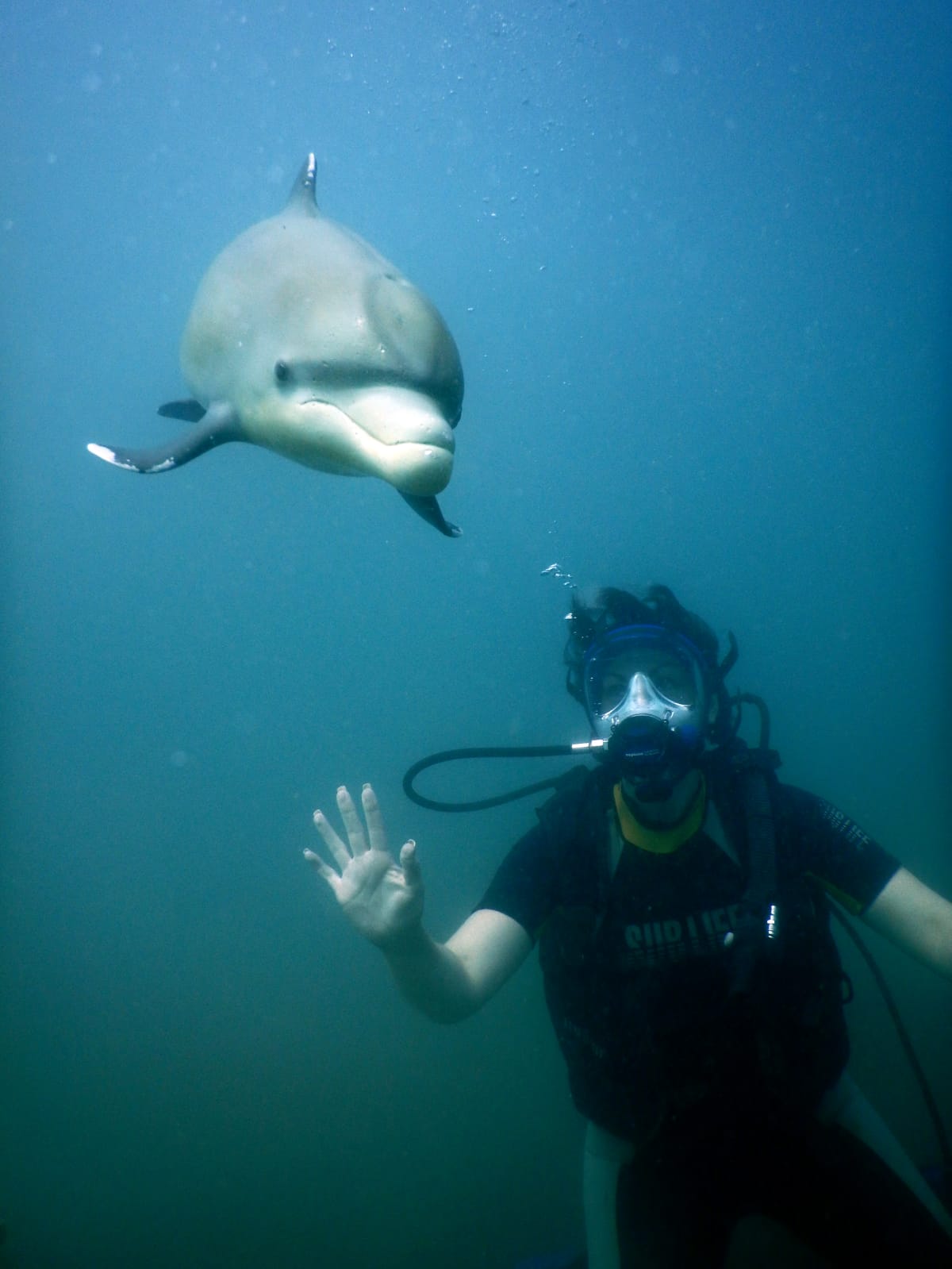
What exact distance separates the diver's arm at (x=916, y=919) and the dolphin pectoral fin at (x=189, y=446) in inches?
126

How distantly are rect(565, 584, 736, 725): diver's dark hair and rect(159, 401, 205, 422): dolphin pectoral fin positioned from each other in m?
2.11

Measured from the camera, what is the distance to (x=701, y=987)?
3.08m

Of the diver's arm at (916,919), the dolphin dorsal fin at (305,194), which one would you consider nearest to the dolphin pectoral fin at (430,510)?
the dolphin dorsal fin at (305,194)

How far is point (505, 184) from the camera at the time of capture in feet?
46.8

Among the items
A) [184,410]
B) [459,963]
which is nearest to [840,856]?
[459,963]

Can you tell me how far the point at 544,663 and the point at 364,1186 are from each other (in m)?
12.4

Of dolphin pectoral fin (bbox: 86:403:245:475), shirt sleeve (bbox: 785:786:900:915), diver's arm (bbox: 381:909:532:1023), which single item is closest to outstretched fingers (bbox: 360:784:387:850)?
diver's arm (bbox: 381:909:532:1023)

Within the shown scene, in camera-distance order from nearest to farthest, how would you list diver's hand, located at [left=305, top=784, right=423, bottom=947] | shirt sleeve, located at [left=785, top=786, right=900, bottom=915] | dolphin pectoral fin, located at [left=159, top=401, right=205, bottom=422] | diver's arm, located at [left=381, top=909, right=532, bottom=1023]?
diver's hand, located at [left=305, top=784, right=423, bottom=947], diver's arm, located at [left=381, top=909, right=532, bottom=1023], shirt sleeve, located at [left=785, top=786, right=900, bottom=915], dolphin pectoral fin, located at [left=159, top=401, right=205, bottom=422]

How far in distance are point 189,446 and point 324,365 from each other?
768 millimetres

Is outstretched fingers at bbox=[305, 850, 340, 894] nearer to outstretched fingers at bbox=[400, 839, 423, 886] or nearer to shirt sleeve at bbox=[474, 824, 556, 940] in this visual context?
outstretched fingers at bbox=[400, 839, 423, 886]

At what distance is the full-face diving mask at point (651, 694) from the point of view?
323cm

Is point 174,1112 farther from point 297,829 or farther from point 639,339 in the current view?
point 639,339

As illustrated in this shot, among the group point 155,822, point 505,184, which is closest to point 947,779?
point 505,184

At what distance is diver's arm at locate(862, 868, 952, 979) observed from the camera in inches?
116
